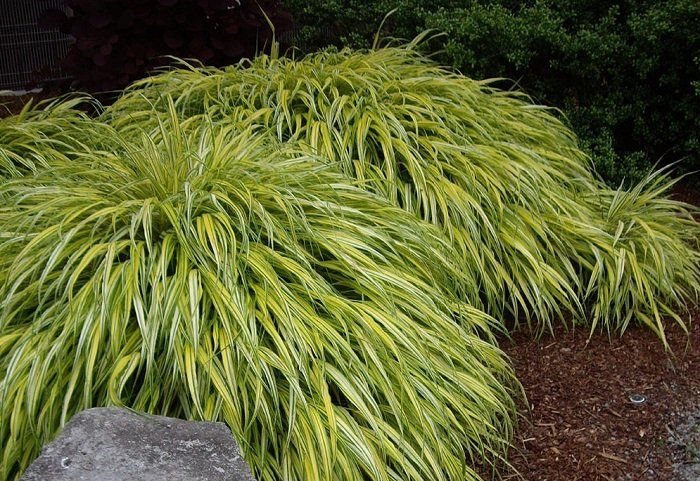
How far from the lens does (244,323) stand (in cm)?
233

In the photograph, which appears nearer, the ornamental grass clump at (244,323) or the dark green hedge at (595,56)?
the ornamental grass clump at (244,323)

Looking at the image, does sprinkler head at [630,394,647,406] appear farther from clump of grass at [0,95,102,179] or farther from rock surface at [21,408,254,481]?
clump of grass at [0,95,102,179]

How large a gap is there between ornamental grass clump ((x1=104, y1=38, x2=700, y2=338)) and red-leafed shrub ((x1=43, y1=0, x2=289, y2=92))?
556 mm

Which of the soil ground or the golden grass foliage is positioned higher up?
the golden grass foliage

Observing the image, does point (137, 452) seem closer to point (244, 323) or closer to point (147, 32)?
point (244, 323)

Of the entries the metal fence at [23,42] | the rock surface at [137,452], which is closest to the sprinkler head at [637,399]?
the rock surface at [137,452]

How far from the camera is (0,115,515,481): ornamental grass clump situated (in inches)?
89.7

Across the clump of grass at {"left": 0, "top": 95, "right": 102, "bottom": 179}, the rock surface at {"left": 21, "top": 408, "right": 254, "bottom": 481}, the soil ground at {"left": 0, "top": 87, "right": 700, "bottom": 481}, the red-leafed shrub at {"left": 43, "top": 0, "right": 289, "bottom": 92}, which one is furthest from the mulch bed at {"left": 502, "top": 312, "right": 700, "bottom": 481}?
the red-leafed shrub at {"left": 43, "top": 0, "right": 289, "bottom": 92}

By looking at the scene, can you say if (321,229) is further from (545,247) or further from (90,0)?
(90,0)

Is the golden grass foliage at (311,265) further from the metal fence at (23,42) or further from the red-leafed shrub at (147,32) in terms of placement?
the metal fence at (23,42)

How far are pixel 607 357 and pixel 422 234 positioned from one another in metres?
0.93

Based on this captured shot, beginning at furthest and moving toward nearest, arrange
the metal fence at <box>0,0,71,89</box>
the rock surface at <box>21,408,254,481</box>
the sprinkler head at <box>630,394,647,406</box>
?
the metal fence at <box>0,0,71,89</box> < the sprinkler head at <box>630,394,647,406</box> < the rock surface at <box>21,408,254,481</box>

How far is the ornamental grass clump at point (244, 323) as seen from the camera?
89.7 inches

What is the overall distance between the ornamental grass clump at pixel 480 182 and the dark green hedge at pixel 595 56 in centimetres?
57
